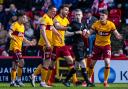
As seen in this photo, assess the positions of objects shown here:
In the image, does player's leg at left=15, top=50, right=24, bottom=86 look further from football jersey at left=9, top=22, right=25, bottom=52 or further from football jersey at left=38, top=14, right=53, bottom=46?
football jersey at left=38, top=14, right=53, bottom=46

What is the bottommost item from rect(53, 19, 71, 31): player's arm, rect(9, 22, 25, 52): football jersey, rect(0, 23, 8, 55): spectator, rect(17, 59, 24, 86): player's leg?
rect(17, 59, 24, 86): player's leg

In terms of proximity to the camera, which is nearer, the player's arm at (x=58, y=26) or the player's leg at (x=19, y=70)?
the player's arm at (x=58, y=26)

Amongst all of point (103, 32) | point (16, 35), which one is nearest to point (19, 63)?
point (16, 35)

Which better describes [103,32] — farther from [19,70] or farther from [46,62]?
[19,70]

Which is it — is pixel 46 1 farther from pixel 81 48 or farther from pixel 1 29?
pixel 81 48

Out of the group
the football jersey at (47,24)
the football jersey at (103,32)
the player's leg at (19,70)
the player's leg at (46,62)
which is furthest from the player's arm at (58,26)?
the player's leg at (19,70)

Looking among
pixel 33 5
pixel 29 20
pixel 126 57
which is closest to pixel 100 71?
pixel 126 57

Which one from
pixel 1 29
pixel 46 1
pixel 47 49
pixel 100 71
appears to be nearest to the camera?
pixel 47 49

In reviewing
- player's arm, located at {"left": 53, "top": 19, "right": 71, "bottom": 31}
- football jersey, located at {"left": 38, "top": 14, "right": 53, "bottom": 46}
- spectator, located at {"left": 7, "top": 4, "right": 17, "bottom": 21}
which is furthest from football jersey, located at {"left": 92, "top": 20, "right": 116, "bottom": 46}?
spectator, located at {"left": 7, "top": 4, "right": 17, "bottom": 21}

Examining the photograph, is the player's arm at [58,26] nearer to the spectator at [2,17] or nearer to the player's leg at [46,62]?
the player's leg at [46,62]

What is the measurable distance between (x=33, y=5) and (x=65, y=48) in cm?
947

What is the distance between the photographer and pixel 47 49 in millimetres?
20891

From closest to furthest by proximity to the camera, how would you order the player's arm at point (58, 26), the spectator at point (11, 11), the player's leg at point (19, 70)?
the player's arm at point (58, 26) < the player's leg at point (19, 70) < the spectator at point (11, 11)

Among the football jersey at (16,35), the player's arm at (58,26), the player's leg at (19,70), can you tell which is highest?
the player's arm at (58,26)
